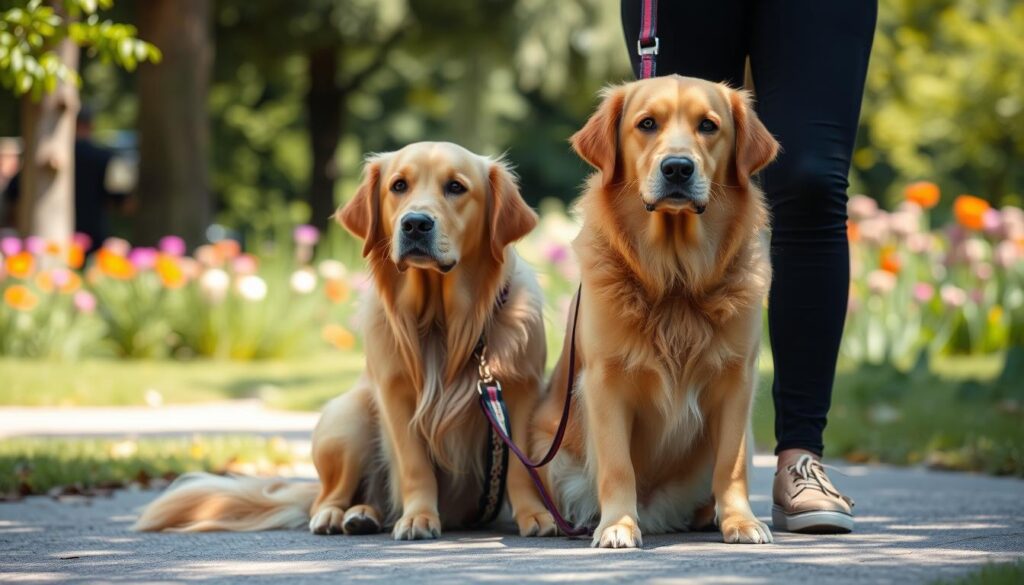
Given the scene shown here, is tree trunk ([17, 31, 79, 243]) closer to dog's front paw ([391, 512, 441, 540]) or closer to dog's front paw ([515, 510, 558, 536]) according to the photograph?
dog's front paw ([391, 512, 441, 540])

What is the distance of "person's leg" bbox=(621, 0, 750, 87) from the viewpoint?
12.6ft

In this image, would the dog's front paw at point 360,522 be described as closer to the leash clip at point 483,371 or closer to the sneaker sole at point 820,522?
the leash clip at point 483,371

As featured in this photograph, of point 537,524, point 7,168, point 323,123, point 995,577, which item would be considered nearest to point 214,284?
point 537,524

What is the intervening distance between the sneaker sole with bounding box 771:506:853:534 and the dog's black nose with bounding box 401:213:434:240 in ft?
4.46

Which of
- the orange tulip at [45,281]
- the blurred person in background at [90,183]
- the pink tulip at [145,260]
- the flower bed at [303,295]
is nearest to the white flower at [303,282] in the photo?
the flower bed at [303,295]

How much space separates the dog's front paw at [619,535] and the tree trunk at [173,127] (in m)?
10.8

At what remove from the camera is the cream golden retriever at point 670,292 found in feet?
11.3

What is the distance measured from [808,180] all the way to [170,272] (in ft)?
24.1

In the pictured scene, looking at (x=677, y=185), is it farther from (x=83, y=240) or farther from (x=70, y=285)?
(x=83, y=240)

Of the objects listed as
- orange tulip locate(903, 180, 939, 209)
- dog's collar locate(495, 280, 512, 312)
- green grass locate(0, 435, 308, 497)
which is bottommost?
green grass locate(0, 435, 308, 497)

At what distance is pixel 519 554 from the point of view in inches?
128

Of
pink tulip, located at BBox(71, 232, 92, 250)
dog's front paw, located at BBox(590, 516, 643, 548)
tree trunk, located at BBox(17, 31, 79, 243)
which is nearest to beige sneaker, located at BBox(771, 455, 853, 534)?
dog's front paw, located at BBox(590, 516, 643, 548)

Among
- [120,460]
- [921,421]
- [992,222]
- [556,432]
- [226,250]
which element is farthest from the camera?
[226,250]

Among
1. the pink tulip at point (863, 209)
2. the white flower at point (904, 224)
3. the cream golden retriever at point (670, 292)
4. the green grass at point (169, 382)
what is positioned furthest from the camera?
the pink tulip at point (863, 209)
